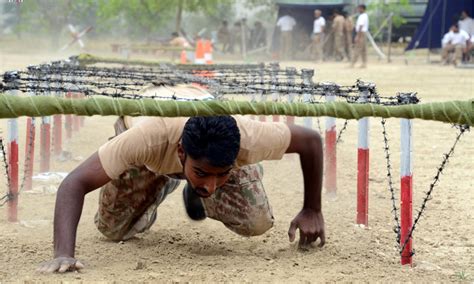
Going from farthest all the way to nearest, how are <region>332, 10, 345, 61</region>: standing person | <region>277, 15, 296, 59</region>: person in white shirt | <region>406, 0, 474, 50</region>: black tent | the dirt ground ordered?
<region>277, 15, 296, 59</region>: person in white shirt
<region>332, 10, 345, 61</region>: standing person
<region>406, 0, 474, 50</region>: black tent
the dirt ground

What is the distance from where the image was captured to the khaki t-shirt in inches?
150

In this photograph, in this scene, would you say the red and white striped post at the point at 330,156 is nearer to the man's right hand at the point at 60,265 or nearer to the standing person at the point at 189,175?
the standing person at the point at 189,175

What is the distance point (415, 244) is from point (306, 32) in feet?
92.0

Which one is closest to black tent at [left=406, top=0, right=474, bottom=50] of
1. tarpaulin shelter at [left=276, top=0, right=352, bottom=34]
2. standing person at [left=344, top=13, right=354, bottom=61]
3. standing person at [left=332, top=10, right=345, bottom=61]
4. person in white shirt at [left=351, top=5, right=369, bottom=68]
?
standing person at [left=344, top=13, right=354, bottom=61]

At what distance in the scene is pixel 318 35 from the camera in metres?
29.1

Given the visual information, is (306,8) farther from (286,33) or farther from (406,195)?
(406,195)

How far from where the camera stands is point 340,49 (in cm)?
2908

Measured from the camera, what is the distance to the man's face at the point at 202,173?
12.3 ft

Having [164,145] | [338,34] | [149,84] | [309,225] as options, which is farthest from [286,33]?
[164,145]

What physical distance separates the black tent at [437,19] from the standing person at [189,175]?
76.1ft

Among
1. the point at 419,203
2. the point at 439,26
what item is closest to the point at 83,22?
the point at 439,26

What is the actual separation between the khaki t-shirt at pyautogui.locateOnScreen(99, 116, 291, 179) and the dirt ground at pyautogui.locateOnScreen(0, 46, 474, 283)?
0.55 m

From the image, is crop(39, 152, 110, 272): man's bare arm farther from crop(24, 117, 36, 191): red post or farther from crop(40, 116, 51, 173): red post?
crop(40, 116, 51, 173): red post

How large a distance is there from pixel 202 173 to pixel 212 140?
203 millimetres
